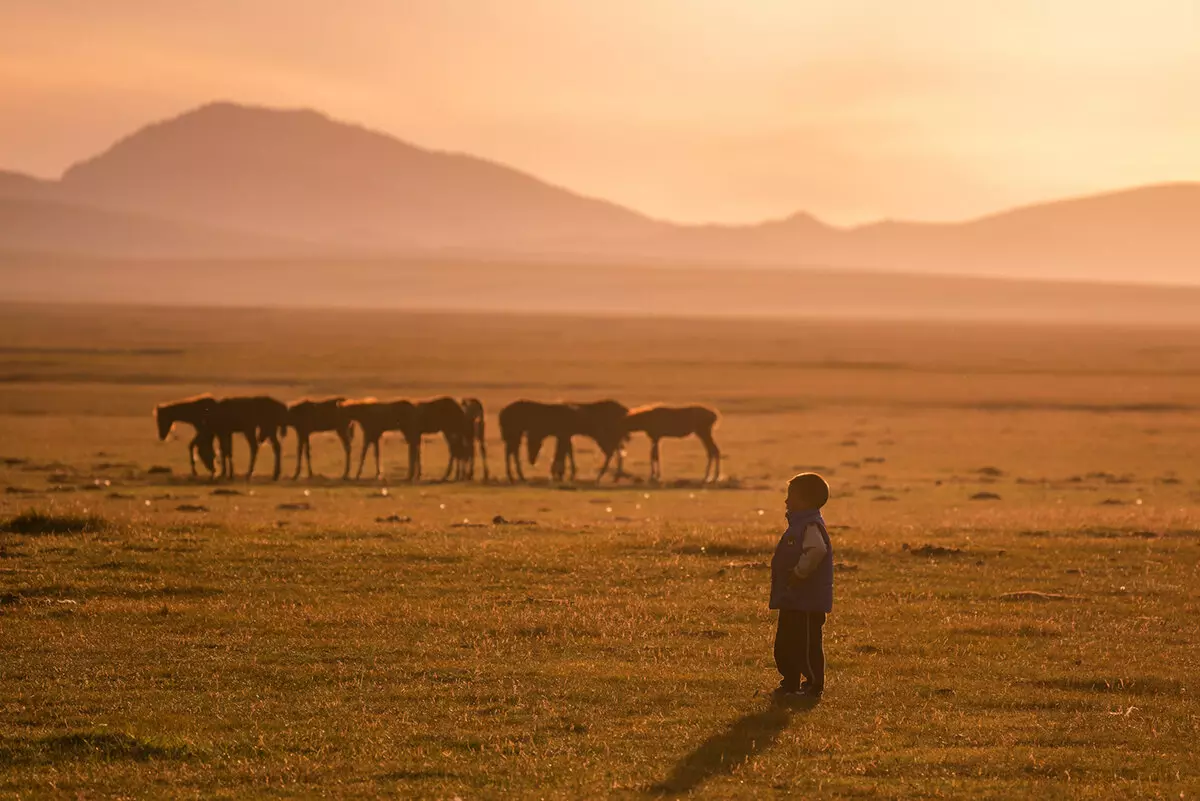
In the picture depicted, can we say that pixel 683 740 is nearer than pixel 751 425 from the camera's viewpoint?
Yes

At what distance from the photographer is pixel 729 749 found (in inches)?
372

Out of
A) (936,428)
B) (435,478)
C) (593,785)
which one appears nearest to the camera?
(593,785)

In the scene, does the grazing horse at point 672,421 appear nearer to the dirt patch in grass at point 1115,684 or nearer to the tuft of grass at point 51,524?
the tuft of grass at point 51,524

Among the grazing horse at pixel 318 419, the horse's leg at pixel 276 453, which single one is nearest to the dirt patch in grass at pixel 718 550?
the horse's leg at pixel 276 453

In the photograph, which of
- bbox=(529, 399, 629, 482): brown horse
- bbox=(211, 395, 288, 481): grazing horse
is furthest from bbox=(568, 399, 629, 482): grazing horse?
bbox=(211, 395, 288, 481): grazing horse

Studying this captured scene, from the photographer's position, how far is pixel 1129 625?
13.7 meters

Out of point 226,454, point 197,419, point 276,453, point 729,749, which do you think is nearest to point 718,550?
point 729,749

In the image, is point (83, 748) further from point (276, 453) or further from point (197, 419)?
point (197, 419)

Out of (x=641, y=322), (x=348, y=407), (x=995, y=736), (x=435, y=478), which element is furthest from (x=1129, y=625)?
(x=641, y=322)

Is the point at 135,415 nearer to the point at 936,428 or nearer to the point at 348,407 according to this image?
the point at 348,407

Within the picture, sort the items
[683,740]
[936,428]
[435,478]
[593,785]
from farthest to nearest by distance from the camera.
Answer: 1. [936,428]
2. [435,478]
3. [683,740]
4. [593,785]

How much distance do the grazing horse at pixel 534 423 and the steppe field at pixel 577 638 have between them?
2555 millimetres

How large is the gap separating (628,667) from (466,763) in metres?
2.77

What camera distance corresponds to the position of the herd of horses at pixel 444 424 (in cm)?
3419
